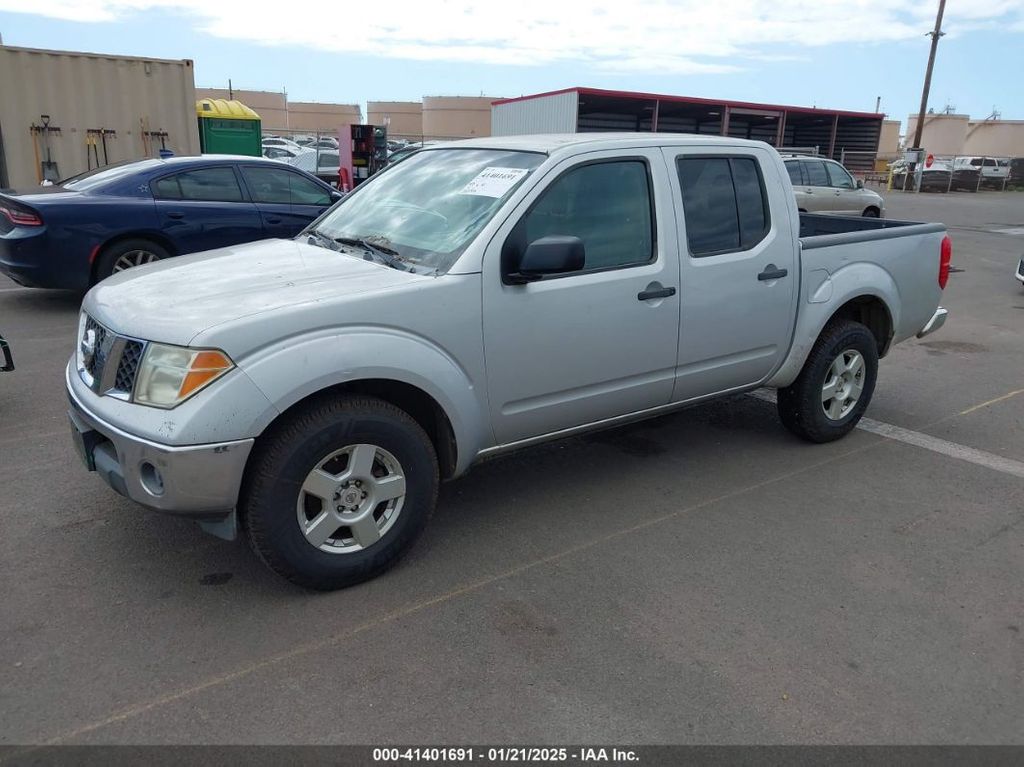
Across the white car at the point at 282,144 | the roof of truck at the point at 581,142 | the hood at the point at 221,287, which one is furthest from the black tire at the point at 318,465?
the white car at the point at 282,144

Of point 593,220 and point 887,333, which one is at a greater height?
point 593,220

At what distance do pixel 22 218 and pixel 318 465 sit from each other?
649 cm

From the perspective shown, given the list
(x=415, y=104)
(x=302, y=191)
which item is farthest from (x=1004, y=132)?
(x=302, y=191)

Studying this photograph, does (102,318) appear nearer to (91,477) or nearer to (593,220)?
(91,477)

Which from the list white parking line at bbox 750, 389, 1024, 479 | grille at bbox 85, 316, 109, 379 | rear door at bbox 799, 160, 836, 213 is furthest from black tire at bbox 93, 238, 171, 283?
rear door at bbox 799, 160, 836, 213

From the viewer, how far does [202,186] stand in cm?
877

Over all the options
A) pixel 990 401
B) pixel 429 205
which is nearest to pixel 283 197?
pixel 429 205

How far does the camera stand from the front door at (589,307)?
3646 mm

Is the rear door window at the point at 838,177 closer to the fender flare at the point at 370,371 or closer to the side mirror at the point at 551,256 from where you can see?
the side mirror at the point at 551,256

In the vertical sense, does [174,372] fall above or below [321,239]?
below

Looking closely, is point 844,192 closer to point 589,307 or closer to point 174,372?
point 589,307

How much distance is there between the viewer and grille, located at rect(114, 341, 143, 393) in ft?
10.2

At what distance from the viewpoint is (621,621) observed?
10.7ft
